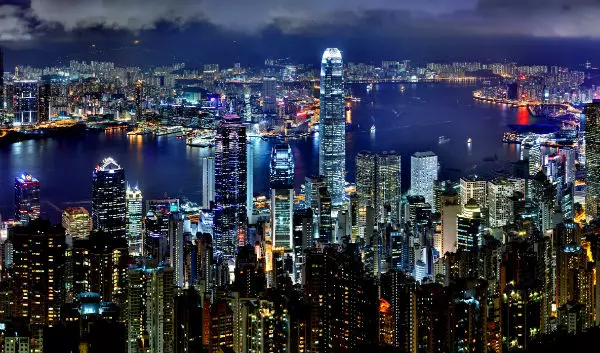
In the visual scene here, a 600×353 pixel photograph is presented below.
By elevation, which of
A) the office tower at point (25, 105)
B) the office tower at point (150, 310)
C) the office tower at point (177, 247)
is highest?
the office tower at point (25, 105)

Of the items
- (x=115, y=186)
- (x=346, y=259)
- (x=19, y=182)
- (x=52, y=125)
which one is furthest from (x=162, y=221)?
(x=52, y=125)

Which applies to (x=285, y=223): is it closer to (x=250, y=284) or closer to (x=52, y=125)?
(x=250, y=284)

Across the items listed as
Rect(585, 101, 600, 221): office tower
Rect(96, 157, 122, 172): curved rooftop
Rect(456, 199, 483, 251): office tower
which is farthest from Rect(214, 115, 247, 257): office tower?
Rect(585, 101, 600, 221): office tower

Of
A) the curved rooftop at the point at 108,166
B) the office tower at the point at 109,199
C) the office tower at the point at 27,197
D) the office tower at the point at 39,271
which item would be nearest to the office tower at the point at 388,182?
the office tower at the point at 109,199

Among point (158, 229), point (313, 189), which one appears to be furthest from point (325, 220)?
point (158, 229)

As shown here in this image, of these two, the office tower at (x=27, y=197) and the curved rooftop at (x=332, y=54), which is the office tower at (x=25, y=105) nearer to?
the office tower at (x=27, y=197)

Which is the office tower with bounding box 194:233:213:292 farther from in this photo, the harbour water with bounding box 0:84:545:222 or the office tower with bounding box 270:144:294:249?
the harbour water with bounding box 0:84:545:222

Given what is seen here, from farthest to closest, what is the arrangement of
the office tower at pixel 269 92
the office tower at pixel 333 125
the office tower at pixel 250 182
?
the office tower at pixel 333 125, the office tower at pixel 269 92, the office tower at pixel 250 182
